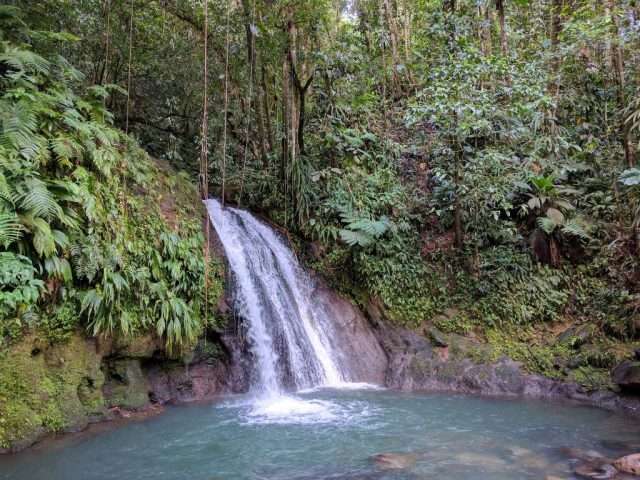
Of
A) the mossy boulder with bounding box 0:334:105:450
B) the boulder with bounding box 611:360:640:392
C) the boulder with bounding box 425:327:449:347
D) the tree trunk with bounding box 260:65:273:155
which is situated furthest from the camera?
the tree trunk with bounding box 260:65:273:155

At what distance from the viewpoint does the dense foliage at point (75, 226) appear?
5.80m

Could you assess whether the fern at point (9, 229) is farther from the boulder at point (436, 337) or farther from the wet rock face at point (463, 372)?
the boulder at point (436, 337)

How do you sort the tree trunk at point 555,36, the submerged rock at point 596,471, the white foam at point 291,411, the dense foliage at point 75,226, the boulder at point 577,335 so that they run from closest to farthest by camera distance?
the submerged rock at point 596,471
the dense foliage at point 75,226
the white foam at point 291,411
the boulder at point 577,335
the tree trunk at point 555,36

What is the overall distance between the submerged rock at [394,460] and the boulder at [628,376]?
14.6 ft

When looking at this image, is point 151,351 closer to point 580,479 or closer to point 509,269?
point 580,479

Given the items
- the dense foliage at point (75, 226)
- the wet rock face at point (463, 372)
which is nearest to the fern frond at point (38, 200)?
the dense foliage at point (75, 226)

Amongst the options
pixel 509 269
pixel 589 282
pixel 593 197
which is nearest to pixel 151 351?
pixel 509 269

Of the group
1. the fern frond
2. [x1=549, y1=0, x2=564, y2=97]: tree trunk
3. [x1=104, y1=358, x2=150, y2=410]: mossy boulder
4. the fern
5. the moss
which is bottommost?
the moss

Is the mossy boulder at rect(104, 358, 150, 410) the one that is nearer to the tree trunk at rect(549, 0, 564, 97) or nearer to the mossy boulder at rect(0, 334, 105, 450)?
the mossy boulder at rect(0, 334, 105, 450)

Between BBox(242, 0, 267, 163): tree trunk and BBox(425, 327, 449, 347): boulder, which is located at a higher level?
BBox(242, 0, 267, 163): tree trunk

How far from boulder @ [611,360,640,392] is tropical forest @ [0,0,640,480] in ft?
0.17

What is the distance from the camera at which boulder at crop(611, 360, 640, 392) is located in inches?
303

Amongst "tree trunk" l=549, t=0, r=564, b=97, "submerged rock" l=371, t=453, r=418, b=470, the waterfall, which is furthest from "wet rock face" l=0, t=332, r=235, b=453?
"tree trunk" l=549, t=0, r=564, b=97

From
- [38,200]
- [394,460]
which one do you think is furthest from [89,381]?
[394,460]
